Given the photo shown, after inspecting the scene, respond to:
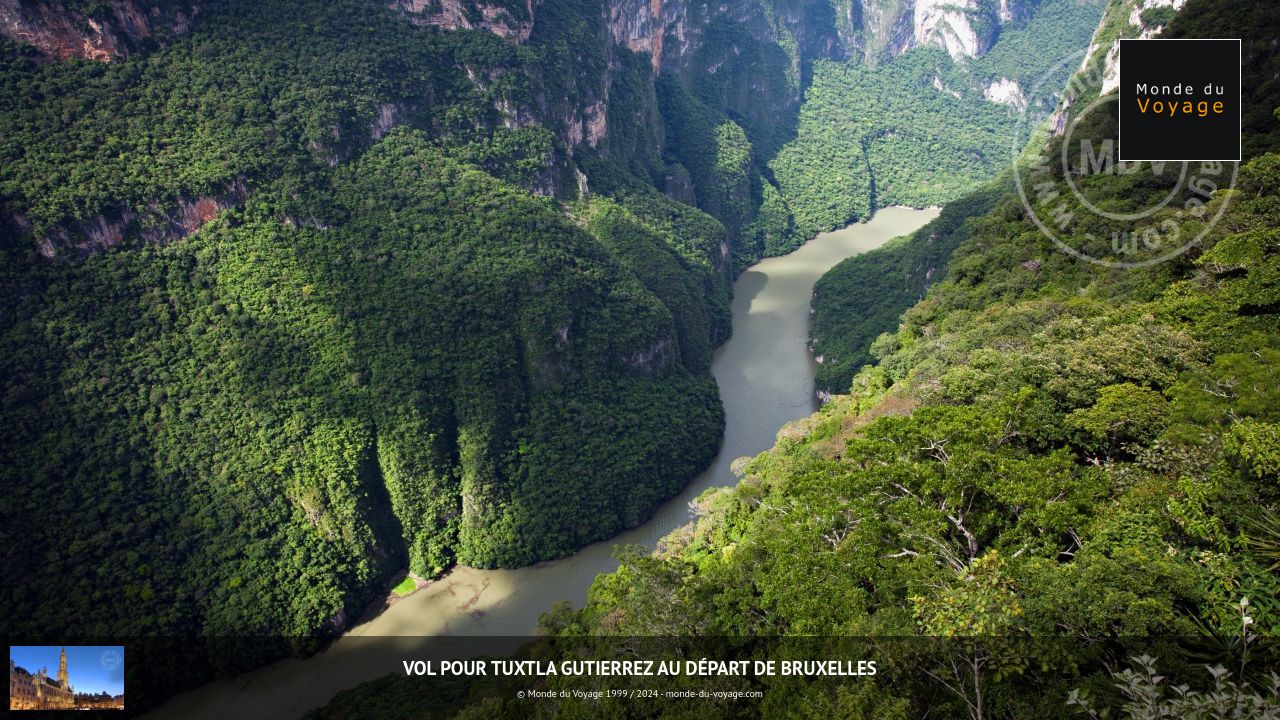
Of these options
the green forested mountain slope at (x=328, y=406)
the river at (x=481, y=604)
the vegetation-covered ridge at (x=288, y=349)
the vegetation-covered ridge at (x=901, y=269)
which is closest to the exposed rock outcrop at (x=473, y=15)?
the vegetation-covered ridge at (x=288, y=349)

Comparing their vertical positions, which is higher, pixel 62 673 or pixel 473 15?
pixel 473 15

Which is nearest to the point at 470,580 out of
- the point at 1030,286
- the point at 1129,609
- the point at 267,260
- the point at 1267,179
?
the point at 267,260

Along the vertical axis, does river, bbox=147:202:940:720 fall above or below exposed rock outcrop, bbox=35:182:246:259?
below

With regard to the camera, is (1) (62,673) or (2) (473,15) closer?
(1) (62,673)

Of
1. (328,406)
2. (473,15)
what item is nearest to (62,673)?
(328,406)

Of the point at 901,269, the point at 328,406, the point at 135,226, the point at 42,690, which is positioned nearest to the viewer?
the point at 42,690

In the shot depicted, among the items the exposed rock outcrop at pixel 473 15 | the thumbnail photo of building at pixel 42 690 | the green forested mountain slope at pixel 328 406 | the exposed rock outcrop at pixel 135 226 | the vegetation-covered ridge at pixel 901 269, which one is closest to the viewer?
the thumbnail photo of building at pixel 42 690

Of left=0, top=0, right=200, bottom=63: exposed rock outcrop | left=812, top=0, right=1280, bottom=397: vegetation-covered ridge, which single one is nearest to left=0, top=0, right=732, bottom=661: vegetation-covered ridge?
left=0, top=0, right=200, bottom=63: exposed rock outcrop

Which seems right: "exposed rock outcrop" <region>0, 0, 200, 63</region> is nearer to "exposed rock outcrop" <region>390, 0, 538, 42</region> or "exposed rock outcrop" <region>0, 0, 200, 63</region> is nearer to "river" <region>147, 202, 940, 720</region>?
"exposed rock outcrop" <region>390, 0, 538, 42</region>

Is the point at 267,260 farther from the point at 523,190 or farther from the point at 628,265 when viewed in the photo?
the point at 628,265

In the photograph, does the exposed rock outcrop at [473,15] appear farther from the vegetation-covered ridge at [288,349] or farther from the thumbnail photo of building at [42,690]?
the thumbnail photo of building at [42,690]

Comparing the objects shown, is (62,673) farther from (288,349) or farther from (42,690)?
(288,349)
